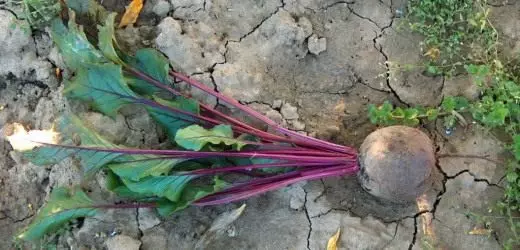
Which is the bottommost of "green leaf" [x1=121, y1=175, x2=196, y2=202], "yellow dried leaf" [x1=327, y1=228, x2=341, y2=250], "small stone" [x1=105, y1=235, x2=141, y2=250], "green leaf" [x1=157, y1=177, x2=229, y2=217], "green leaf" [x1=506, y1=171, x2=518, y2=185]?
"small stone" [x1=105, y1=235, x2=141, y2=250]

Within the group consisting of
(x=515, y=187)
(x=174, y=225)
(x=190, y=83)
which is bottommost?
(x=174, y=225)

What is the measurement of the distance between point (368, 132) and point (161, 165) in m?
1.05

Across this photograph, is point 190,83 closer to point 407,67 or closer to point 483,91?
point 407,67

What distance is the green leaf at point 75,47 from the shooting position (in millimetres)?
3279

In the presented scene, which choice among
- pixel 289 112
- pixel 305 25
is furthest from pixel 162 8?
pixel 289 112

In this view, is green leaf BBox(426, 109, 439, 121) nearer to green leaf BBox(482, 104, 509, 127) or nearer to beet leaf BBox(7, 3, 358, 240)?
green leaf BBox(482, 104, 509, 127)

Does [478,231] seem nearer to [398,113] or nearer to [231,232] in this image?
[398,113]

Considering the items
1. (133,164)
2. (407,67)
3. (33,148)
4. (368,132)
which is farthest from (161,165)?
(407,67)

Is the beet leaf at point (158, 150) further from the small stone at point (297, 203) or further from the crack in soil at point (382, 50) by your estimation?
the crack in soil at point (382, 50)

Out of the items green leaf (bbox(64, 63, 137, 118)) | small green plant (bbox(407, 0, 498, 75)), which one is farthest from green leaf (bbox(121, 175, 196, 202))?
small green plant (bbox(407, 0, 498, 75))

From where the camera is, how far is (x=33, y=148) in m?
3.22

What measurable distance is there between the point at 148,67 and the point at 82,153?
523mm

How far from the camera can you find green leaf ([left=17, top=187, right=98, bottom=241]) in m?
3.17

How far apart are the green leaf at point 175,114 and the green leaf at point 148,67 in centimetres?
12
